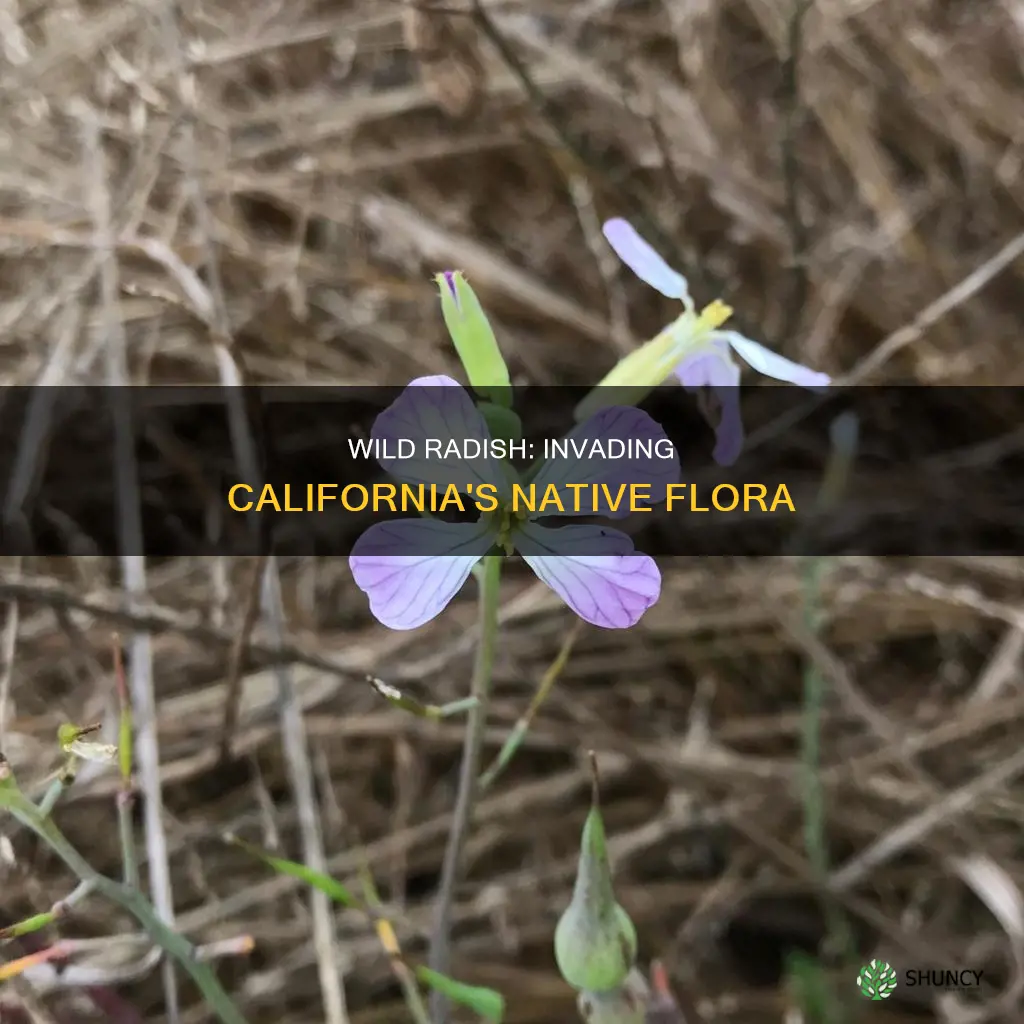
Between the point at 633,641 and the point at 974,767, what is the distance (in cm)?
37

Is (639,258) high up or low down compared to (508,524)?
up

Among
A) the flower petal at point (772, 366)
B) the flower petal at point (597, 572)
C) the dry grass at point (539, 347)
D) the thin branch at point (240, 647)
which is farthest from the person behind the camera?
the dry grass at point (539, 347)

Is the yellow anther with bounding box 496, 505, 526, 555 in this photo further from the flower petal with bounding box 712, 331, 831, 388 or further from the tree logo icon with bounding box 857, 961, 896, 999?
the tree logo icon with bounding box 857, 961, 896, 999

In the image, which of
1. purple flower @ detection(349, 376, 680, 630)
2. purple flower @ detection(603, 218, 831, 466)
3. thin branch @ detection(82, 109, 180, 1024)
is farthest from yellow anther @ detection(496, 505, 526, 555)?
thin branch @ detection(82, 109, 180, 1024)

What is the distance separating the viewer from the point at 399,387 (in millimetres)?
1070

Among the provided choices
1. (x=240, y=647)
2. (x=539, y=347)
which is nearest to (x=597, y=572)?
(x=240, y=647)

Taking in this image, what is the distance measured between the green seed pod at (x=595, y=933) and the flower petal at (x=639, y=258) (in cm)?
30

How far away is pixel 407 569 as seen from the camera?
42 centimetres

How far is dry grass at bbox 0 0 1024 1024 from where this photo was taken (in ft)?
3.01

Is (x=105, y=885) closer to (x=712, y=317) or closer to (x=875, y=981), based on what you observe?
(x=712, y=317)

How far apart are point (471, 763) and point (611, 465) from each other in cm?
16

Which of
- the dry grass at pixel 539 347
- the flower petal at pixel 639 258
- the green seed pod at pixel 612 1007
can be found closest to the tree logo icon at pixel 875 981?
the dry grass at pixel 539 347

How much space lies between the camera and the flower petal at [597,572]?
404 millimetres

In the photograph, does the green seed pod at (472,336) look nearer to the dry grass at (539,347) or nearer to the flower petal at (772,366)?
the flower petal at (772,366)
